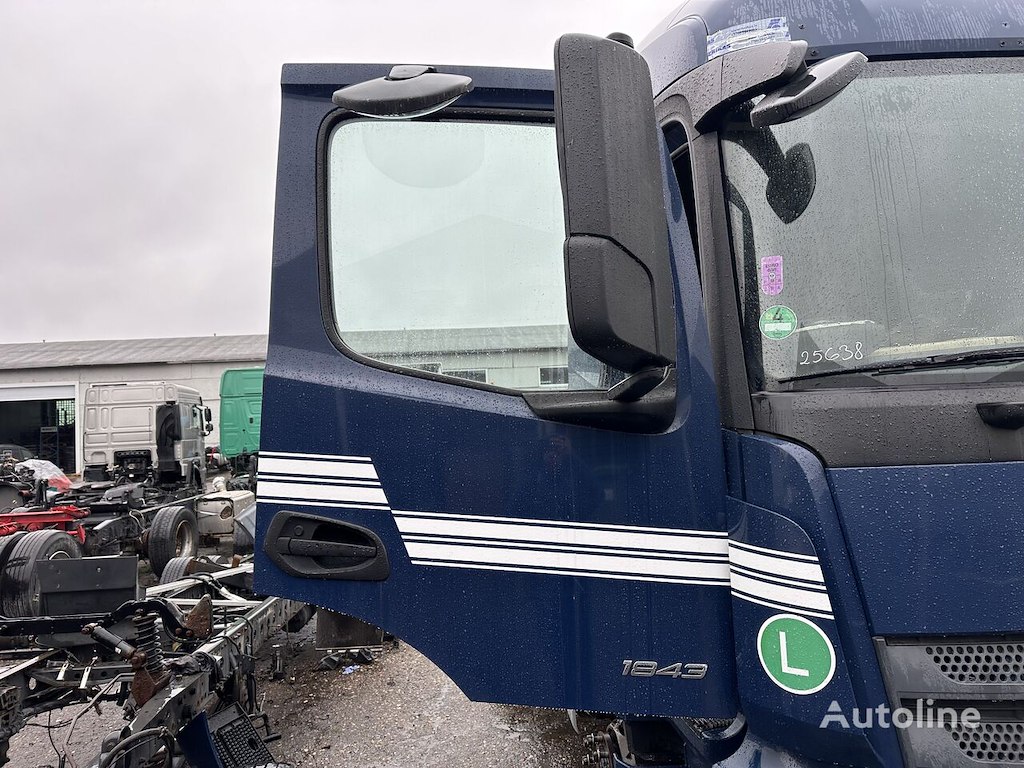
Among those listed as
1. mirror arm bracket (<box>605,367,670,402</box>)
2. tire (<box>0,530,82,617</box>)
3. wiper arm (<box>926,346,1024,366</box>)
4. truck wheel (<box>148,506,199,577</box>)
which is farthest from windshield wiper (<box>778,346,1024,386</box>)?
truck wheel (<box>148,506,199,577</box>)

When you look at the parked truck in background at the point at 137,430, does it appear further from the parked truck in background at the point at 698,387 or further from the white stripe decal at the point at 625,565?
the white stripe decal at the point at 625,565

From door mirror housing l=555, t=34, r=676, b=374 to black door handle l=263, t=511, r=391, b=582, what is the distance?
0.81 metres

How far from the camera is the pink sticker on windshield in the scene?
5.47 feet

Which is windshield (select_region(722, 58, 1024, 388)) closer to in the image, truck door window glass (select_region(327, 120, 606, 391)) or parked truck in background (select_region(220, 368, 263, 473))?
truck door window glass (select_region(327, 120, 606, 391))

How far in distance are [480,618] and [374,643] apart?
2.01 ft

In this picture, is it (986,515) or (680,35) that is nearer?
(986,515)

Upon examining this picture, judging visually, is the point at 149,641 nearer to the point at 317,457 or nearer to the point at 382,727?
the point at 382,727

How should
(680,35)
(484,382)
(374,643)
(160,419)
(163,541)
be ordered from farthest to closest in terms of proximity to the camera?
(160,419), (163,541), (374,643), (680,35), (484,382)

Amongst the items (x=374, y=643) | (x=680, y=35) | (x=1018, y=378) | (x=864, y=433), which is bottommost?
(x=374, y=643)

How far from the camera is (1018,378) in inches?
59.7

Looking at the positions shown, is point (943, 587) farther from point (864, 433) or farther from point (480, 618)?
point (480, 618)

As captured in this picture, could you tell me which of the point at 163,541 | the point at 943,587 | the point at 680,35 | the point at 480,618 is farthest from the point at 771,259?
the point at 163,541

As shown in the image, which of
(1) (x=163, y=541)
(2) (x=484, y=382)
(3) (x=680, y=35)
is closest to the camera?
(2) (x=484, y=382)

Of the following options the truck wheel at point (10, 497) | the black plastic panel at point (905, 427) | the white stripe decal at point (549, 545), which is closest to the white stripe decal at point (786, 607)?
the white stripe decal at point (549, 545)
